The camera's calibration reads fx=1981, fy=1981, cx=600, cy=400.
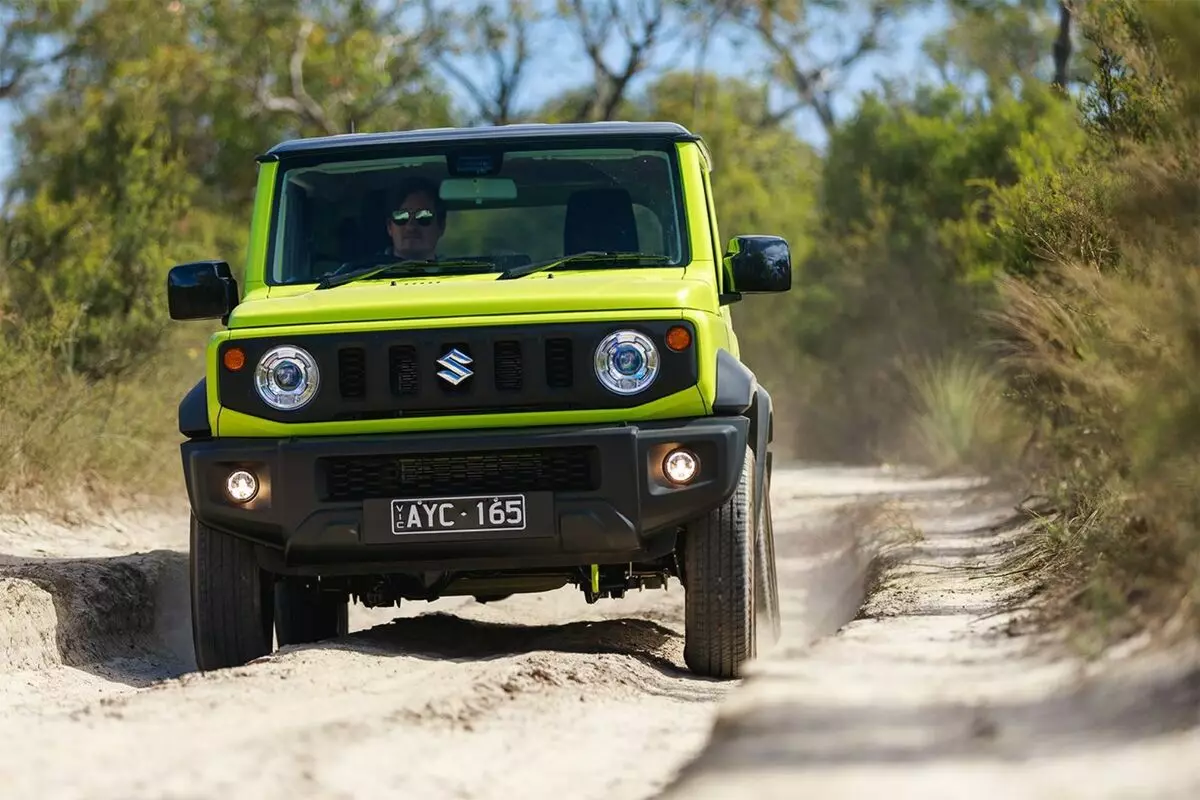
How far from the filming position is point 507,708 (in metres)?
5.79

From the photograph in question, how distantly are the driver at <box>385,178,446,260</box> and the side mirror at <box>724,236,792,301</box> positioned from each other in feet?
3.87

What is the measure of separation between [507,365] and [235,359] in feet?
3.05

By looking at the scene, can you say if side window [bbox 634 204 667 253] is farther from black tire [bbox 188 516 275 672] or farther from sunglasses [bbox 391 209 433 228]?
black tire [bbox 188 516 275 672]

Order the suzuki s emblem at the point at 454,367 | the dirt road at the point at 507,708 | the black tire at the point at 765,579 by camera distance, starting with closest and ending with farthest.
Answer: the dirt road at the point at 507,708, the suzuki s emblem at the point at 454,367, the black tire at the point at 765,579

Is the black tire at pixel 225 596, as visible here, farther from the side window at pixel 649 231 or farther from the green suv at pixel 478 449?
the side window at pixel 649 231

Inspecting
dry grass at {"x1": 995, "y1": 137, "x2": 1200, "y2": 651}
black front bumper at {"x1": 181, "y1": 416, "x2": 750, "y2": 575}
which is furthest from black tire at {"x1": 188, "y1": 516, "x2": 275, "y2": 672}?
dry grass at {"x1": 995, "y1": 137, "x2": 1200, "y2": 651}

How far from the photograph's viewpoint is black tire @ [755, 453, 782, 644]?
7.16 meters

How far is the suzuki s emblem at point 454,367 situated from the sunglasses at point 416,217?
4.15 feet

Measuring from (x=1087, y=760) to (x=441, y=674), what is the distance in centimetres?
279

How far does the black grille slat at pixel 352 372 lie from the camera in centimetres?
662

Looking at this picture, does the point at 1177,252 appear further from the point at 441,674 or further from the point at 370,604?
the point at 370,604

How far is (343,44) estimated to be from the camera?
30.8m

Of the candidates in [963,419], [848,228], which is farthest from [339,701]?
[848,228]

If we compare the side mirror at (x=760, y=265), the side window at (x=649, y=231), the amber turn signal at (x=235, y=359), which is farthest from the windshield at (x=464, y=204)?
the amber turn signal at (x=235, y=359)
